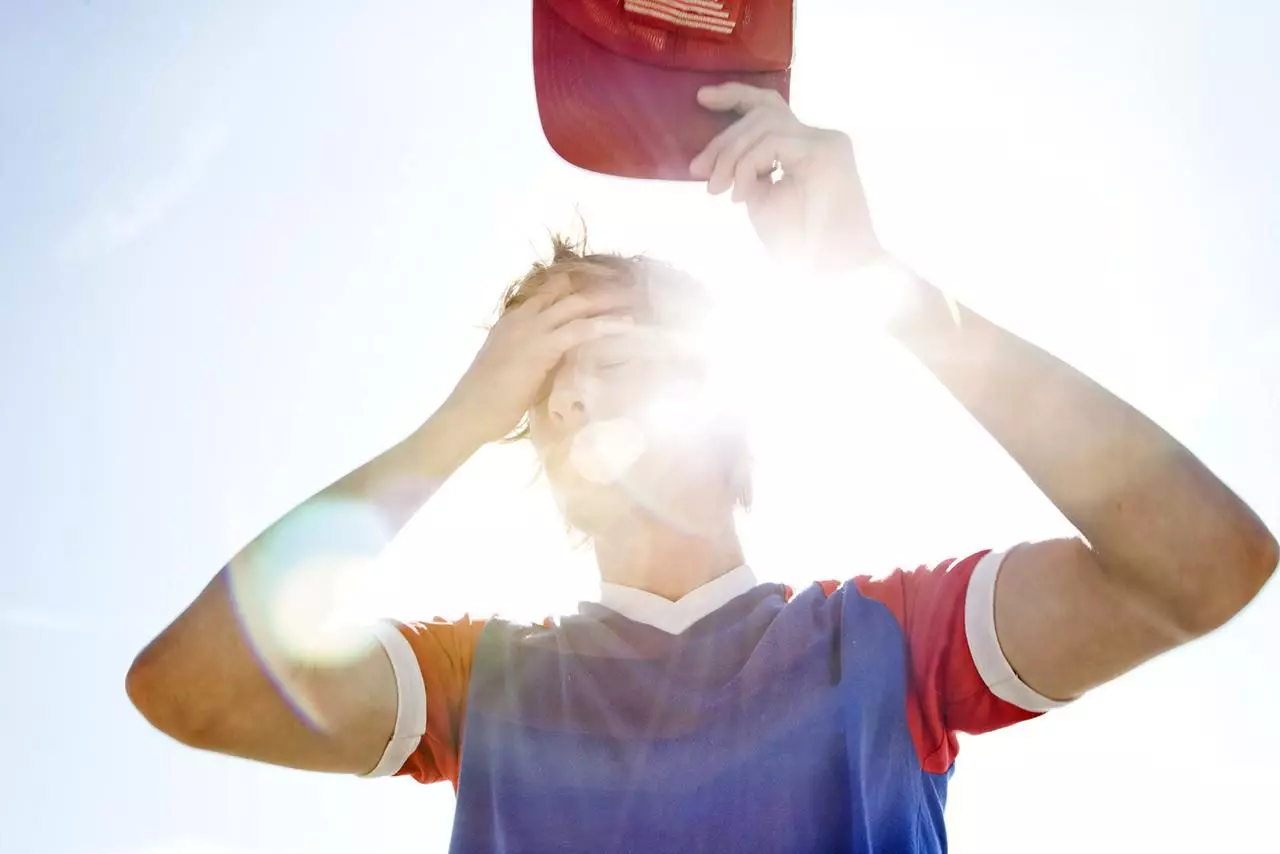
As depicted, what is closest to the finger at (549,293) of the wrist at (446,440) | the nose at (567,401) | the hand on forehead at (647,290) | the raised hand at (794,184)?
the hand on forehead at (647,290)

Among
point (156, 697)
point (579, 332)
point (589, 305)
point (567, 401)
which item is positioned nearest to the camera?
point (156, 697)

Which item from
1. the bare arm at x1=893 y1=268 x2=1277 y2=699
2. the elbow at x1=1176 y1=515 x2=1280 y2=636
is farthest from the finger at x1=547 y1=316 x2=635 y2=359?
the elbow at x1=1176 y1=515 x2=1280 y2=636

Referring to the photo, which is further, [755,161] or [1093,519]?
[755,161]

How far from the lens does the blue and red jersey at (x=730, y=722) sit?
189 cm

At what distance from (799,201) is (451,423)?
2.53 feet

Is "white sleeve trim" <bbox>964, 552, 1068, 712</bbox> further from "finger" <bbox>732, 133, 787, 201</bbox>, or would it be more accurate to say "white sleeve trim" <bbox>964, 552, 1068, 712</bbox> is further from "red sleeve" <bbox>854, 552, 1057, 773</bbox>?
"finger" <bbox>732, 133, 787, 201</bbox>

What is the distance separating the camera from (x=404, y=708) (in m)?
2.09

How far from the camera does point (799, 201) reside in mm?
1931

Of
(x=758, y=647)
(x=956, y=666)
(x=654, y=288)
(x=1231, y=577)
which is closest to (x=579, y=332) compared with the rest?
(x=654, y=288)

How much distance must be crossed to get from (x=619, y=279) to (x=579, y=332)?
0.66 m

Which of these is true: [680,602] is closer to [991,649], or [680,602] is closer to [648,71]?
[991,649]

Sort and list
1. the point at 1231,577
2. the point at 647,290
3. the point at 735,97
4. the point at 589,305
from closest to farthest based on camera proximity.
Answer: the point at 1231,577
the point at 735,97
the point at 589,305
the point at 647,290

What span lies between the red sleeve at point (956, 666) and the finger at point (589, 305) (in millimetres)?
877

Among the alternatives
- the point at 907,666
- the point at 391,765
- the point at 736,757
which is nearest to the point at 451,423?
the point at 391,765
